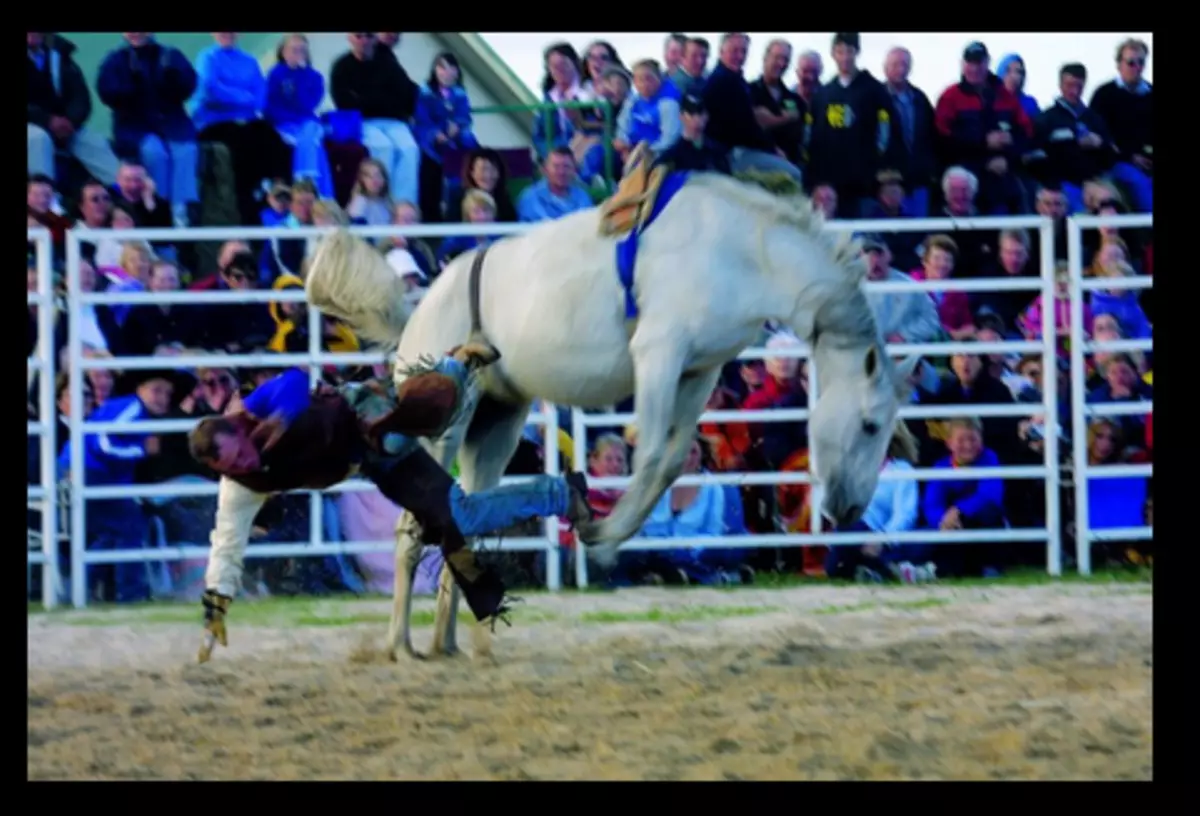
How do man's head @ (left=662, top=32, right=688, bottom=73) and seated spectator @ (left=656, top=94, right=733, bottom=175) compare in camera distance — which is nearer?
seated spectator @ (left=656, top=94, right=733, bottom=175)

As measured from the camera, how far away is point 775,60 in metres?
6.95

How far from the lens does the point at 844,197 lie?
23.2 ft

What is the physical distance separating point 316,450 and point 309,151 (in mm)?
2398

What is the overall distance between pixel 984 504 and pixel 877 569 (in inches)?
21.4

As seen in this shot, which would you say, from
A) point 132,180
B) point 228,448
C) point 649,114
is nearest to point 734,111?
point 649,114

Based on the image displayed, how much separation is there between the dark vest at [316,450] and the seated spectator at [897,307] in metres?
2.83

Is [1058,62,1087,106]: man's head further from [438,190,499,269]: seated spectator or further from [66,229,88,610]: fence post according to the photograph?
[66,229,88,610]: fence post

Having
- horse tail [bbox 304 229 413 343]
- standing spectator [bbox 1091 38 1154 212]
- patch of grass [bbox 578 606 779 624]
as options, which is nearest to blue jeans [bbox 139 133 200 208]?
horse tail [bbox 304 229 413 343]

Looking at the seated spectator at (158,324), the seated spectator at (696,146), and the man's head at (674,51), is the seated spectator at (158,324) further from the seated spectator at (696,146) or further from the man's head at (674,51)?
the man's head at (674,51)

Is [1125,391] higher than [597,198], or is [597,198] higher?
[597,198]

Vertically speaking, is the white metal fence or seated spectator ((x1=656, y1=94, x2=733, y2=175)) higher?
seated spectator ((x1=656, y1=94, x2=733, y2=175))

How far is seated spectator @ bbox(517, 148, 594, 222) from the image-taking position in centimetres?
687

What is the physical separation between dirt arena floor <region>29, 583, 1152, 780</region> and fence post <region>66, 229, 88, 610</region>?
40cm

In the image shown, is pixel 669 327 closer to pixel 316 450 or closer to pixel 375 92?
pixel 316 450
